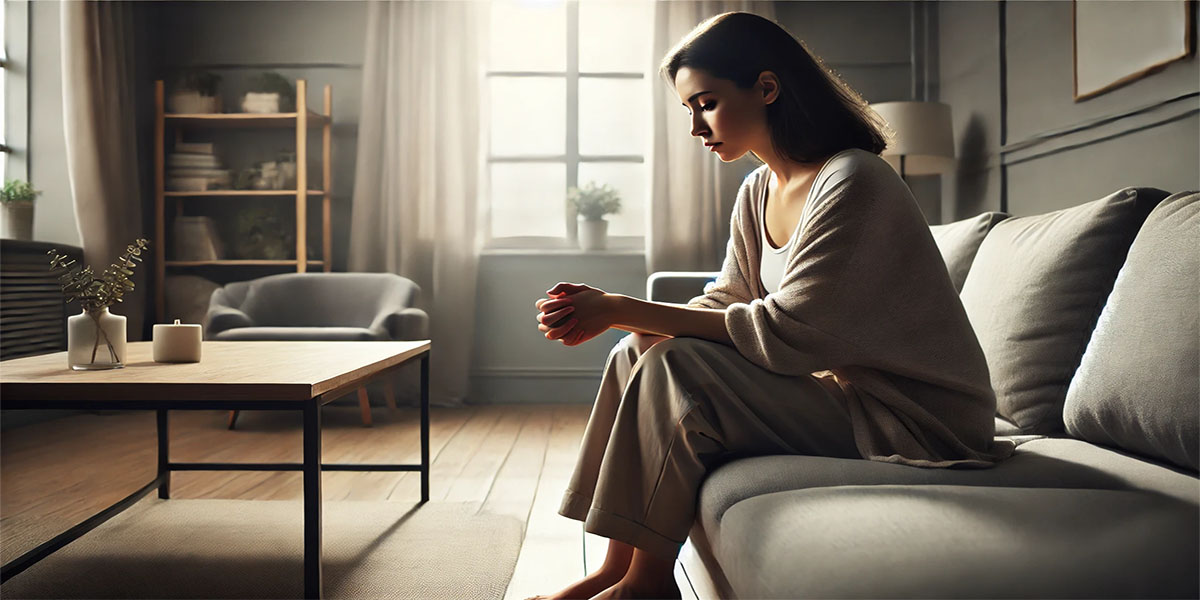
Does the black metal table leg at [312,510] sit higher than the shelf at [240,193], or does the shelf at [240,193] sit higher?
the shelf at [240,193]

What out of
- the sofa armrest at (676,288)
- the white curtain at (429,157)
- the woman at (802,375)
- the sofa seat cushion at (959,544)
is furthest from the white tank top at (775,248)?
the white curtain at (429,157)

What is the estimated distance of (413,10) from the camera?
4.25m

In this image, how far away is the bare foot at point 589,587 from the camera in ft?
3.99

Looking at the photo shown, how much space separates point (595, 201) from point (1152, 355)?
333cm

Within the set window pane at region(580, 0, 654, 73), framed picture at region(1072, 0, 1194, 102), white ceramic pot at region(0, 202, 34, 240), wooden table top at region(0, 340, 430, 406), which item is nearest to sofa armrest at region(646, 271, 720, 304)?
wooden table top at region(0, 340, 430, 406)

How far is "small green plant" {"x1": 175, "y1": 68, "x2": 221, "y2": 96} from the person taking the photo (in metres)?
4.08

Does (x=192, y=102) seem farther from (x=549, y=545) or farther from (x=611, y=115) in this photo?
(x=549, y=545)

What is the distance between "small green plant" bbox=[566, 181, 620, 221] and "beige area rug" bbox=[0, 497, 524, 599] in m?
2.33

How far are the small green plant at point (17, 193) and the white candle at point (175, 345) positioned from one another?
2.24 meters

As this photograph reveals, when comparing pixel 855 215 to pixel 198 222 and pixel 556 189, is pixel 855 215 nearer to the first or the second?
pixel 556 189

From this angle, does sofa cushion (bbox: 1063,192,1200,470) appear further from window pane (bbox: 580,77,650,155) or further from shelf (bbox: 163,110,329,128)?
shelf (bbox: 163,110,329,128)

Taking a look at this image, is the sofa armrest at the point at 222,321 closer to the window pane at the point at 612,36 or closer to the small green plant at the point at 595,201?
the small green plant at the point at 595,201

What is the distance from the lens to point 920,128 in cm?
338

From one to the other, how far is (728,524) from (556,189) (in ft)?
12.2
